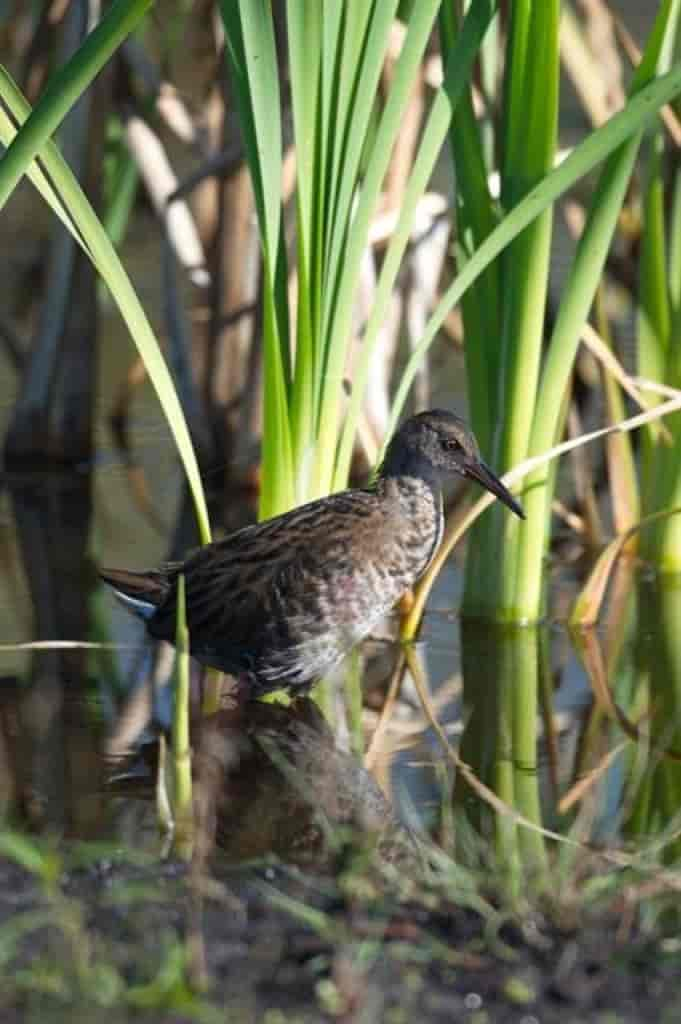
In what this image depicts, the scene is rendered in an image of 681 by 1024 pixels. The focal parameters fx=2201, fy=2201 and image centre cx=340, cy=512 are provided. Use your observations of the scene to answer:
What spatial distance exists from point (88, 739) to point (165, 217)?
2740mm

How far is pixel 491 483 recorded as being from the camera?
5758 mm

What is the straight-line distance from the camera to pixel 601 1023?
137 inches

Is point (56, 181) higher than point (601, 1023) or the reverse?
higher

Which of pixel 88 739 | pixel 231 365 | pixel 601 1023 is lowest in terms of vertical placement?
pixel 601 1023

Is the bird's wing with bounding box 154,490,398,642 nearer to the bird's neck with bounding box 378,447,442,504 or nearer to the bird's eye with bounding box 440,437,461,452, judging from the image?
the bird's neck with bounding box 378,447,442,504

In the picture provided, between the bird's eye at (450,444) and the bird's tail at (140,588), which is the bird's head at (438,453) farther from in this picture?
the bird's tail at (140,588)

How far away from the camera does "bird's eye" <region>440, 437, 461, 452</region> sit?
5.74 metres

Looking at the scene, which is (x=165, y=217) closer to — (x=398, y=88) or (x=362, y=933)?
(x=398, y=88)

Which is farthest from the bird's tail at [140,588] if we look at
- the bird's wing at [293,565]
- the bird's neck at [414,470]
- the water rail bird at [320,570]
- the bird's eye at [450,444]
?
the bird's eye at [450,444]

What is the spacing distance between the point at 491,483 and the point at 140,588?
0.97 meters

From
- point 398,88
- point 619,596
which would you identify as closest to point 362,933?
point 398,88

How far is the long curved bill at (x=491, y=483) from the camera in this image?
226 inches

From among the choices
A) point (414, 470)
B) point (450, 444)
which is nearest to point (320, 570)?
point (414, 470)

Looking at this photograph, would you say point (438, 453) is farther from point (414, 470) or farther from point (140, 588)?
point (140, 588)
